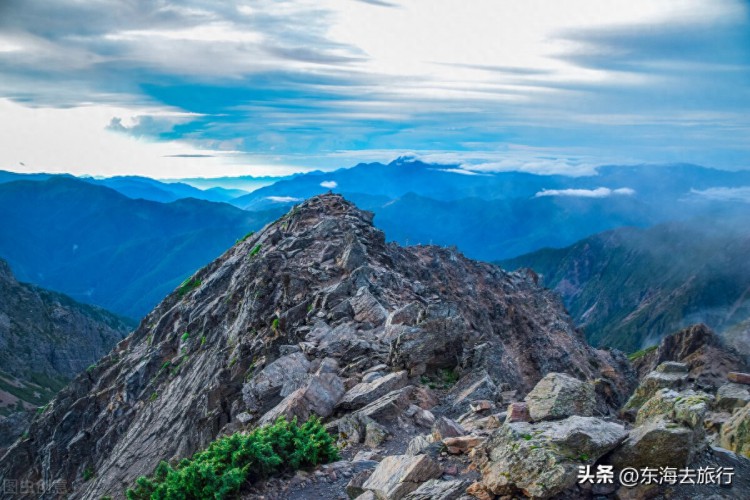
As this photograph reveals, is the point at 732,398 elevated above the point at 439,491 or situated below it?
below

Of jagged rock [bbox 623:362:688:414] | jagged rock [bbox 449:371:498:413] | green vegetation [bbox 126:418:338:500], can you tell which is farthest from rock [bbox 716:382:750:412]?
green vegetation [bbox 126:418:338:500]

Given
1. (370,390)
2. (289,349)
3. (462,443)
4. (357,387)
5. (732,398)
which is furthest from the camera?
(289,349)

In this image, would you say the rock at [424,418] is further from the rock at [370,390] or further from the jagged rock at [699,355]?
the jagged rock at [699,355]

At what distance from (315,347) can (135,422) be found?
2583cm

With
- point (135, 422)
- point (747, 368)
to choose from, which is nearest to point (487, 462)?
point (135, 422)

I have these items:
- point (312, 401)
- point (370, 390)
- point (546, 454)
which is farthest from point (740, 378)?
point (546, 454)

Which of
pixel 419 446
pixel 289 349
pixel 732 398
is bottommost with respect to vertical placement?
pixel 289 349

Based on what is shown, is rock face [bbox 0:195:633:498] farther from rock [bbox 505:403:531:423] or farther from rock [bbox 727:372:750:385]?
rock [bbox 727:372:750:385]

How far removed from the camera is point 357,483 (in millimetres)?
A: 18219

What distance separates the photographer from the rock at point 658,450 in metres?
14.6

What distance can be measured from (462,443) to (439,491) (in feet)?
9.96

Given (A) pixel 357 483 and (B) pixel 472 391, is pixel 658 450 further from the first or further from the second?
(B) pixel 472 391

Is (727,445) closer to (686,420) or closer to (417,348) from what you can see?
(686,420)

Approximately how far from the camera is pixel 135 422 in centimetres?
5250
